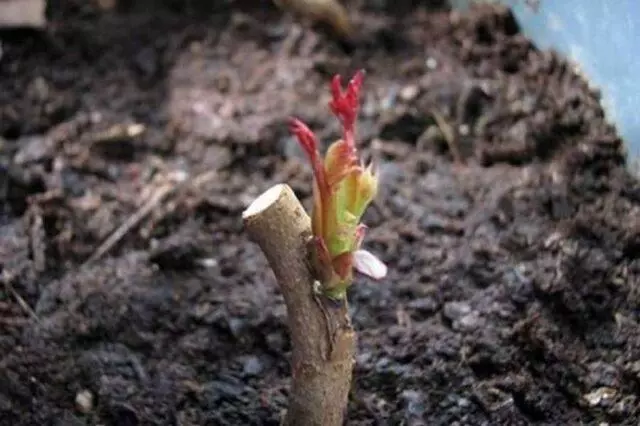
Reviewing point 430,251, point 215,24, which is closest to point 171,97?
point 215,24

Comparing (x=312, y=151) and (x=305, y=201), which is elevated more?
(x=305, y=201)

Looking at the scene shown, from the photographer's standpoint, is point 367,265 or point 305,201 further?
point 305,201

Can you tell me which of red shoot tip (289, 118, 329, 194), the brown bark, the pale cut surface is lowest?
the brown bark

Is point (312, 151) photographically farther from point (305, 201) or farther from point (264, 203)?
point (305, 201)

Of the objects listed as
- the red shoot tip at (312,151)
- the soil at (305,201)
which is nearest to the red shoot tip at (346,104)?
the red shoot tip at (312,151)

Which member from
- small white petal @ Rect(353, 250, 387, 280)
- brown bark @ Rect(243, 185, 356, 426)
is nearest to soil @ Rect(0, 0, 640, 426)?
brown bark @ Rect(243, 185, 356, 426)

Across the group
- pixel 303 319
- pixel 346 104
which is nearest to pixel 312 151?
pixel 346 104

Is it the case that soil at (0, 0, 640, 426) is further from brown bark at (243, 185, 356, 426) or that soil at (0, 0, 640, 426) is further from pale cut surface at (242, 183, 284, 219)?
pale cut surface at (242, 183, 284, 219)
